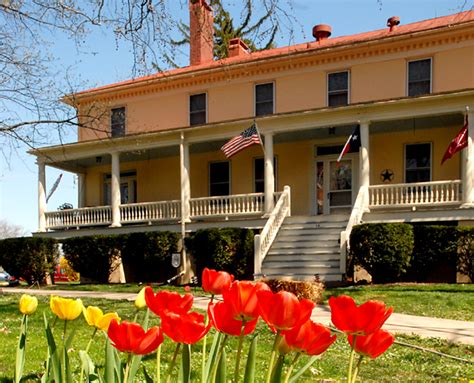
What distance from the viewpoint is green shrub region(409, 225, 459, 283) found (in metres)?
14.2

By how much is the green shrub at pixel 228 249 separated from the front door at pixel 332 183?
4196 millimetres

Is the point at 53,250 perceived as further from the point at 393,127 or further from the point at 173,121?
the point at 393,127

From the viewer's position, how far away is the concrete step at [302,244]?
15.5m

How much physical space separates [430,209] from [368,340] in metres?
15.8

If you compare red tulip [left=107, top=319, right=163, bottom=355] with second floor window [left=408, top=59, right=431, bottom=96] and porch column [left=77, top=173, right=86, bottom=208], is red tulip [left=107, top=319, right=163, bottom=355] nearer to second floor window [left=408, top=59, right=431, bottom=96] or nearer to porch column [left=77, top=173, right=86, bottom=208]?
second floor window [left=408, top=59, right=431, bottom=96]

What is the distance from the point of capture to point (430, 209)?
52.1 feet

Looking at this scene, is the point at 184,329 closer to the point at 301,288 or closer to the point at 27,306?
the point at 27,306

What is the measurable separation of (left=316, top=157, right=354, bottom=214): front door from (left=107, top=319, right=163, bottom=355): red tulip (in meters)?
18.4

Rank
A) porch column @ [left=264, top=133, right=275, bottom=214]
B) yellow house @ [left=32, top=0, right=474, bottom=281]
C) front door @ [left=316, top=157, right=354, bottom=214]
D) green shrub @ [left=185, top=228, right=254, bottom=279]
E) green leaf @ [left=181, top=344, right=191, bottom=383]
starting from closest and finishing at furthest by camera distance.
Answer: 1. green leaf @ [left=181, top=344, right=191, bottom=383]
2. yellow house @ [left=32, top=0, right=474, bottom=281]
3. green shrub @ [left=185, top=228, right=254, bottom=279]
4. porch column @ [left=264, top=133, right=275, bottom=214]
5. front door @ [left=316, top=157, right=354, bottom=214]

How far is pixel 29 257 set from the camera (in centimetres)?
1942

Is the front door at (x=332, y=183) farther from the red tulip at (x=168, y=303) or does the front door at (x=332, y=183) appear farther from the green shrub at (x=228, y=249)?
the red tulip at (x=168, y=303)

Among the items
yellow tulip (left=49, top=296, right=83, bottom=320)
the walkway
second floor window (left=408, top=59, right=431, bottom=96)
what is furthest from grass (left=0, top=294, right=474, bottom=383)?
second floor window (left=408, top=59, right=431, bottom=96)

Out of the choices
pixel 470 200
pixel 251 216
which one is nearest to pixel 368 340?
pixel 470 200

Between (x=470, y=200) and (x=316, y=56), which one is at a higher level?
(x=316, y=56)
